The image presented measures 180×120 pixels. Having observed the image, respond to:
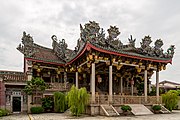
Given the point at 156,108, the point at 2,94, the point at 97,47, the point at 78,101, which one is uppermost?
the point at 97,47

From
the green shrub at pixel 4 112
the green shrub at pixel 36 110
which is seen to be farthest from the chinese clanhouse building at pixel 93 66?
the green shrub at pixel 36 110

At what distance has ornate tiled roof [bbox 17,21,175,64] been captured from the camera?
A: 13.5 meters

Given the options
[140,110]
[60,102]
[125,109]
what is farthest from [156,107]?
[60,102]

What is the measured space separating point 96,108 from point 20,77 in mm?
6660

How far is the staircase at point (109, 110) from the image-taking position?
40.2 ft

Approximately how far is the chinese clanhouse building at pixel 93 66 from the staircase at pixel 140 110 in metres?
0.56

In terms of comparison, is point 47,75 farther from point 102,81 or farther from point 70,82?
point 102,81

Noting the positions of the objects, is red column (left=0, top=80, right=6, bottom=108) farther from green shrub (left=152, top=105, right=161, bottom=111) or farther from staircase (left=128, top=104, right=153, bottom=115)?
green shrub (left=152, top=105, right=161, bottom=111)

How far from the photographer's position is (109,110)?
12719mm

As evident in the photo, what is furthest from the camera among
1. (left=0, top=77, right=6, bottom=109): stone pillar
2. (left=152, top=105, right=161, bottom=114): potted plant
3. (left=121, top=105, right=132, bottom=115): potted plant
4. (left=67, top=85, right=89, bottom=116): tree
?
(left=0, top=77, right=6, bottom=109): stone pillar

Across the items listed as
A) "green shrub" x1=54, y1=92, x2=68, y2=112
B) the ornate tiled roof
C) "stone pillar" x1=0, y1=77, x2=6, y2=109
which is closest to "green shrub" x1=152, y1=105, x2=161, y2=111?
the ornate tiled roof

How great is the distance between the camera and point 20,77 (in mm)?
16188

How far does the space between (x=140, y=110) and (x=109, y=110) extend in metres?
2.36

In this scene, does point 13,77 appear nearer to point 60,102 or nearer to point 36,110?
point 36,110
